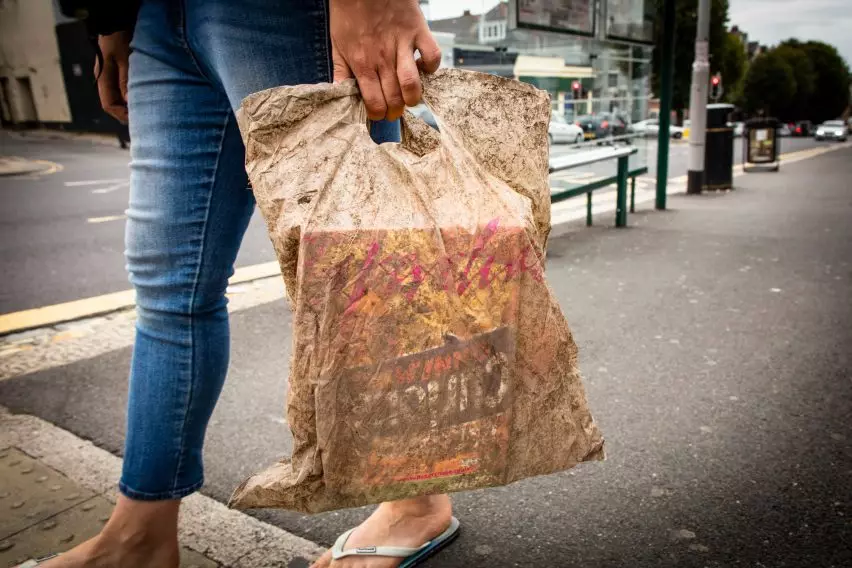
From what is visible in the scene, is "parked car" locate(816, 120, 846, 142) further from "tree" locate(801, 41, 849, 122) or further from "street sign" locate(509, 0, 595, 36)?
"tree" locate(801, 41, 849, 122)

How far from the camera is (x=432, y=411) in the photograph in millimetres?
1040

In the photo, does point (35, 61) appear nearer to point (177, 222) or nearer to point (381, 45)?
point (177, 222)

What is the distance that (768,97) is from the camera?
231ft

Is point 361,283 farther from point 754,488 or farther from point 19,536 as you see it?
point 754,488

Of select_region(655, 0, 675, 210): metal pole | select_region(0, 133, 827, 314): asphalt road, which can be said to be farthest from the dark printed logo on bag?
select_region(655, 0, 675, 210): metal pole

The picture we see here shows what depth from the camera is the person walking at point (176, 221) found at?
1.24 m

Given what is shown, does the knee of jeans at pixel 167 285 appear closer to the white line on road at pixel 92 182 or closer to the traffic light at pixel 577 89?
the traffic light at pixel 577 89

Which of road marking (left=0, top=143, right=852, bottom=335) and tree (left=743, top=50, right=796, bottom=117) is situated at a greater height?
tree (left=743, top=50, right=796, bottom=117)

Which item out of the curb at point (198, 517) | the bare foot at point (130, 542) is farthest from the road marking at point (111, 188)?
the bare foot at point (130, 542)

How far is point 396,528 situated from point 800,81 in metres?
91.9

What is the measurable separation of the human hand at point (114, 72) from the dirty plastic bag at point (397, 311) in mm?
634

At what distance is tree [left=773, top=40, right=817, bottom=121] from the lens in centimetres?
7575

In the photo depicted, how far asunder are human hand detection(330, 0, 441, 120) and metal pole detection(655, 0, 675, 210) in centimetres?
A: 622

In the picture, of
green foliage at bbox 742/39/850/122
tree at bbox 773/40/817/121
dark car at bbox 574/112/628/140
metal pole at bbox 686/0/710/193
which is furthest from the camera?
tree at bbox 773/40/817/121
